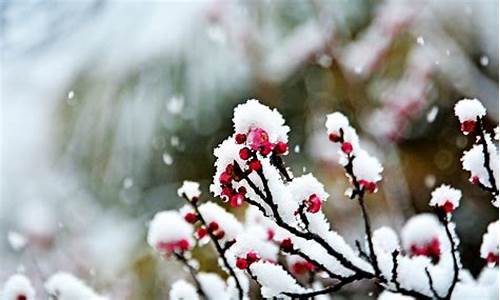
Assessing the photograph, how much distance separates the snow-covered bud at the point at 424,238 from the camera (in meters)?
1.07

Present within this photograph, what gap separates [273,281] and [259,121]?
0.19 m

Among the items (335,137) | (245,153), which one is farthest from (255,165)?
(335,137)

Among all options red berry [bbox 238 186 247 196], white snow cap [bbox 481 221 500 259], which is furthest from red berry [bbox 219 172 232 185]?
white snow cap [bbox 481 221 500 259]

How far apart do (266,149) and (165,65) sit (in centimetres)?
258

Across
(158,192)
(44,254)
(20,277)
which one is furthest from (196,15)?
(20,277)

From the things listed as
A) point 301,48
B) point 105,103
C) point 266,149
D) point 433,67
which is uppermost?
point 105,103

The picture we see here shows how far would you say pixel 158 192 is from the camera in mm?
3279

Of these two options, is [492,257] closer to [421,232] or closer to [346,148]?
[421,232]

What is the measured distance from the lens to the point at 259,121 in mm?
766

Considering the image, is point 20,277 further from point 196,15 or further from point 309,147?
point 196,15

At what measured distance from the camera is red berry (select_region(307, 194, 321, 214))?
31.1 inches

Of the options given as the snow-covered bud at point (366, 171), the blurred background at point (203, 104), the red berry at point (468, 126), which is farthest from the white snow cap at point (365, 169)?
the blurred background at point (203, 104)

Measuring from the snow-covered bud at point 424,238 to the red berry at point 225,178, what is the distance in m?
0.42

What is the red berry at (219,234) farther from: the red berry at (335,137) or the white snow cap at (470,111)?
the white snow cap at (470,111)
